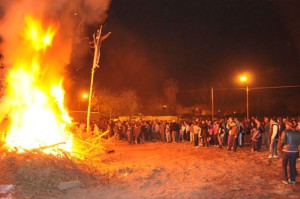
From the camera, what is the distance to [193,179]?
9.79 m

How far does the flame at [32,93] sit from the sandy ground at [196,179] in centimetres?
279

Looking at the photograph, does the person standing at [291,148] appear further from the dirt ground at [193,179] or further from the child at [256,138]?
the child at [256,138]

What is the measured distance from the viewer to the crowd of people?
8.75m

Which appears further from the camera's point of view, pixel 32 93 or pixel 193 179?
pixel 32 93

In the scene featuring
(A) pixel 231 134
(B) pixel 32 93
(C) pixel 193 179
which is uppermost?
(B) pixel 32 93

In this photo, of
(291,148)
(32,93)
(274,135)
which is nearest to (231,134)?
(274,135)

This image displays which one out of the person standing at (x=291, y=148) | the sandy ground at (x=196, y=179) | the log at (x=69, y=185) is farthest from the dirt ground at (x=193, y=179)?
the person standing at (x=291, y=148)

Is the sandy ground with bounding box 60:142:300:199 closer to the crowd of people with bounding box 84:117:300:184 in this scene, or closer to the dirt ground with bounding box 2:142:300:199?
the dirt ground with bounding box 2:142:300:199

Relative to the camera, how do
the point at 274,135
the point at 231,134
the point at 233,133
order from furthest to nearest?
the point at 231,134 < the point at 233,133 < the point at 274,135

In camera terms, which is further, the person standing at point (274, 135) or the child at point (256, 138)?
the child at point (256, 138)

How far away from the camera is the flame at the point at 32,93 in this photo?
1108 cm

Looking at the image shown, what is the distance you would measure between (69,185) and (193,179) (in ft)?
12.4

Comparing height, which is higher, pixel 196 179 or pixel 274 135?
pixel 274 135

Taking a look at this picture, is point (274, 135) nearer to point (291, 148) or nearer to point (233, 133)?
point (233, 133)
